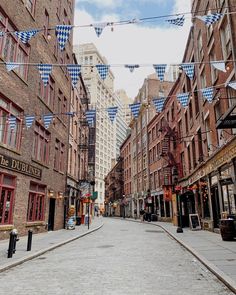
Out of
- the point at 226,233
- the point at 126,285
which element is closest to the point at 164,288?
the point at 126,285

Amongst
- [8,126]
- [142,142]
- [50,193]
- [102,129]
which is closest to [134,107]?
[8,126]

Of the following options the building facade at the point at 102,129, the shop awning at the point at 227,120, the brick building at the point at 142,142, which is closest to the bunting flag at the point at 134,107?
the shop awning at the point at 227,120

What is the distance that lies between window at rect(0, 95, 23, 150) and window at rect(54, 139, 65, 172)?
764 cm

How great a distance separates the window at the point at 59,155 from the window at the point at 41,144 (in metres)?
2.42

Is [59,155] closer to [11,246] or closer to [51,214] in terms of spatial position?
[51,214]

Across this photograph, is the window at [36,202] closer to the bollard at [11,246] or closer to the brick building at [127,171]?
the bollard at [11,246]

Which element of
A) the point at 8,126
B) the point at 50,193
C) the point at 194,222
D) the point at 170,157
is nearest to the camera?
the point at 8,126

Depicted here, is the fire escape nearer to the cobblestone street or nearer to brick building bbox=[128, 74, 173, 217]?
brick building bbox=[128, 74, 173, 217]

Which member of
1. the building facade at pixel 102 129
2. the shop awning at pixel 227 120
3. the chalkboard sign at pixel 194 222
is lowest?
the chalkboard sign at pixel 194 222

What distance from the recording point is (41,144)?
2094cm

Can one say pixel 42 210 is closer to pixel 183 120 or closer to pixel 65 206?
pixel 65 206

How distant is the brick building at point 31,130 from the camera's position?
603 inches

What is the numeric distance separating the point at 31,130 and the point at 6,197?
16.7ft

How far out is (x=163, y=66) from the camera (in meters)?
10.9
